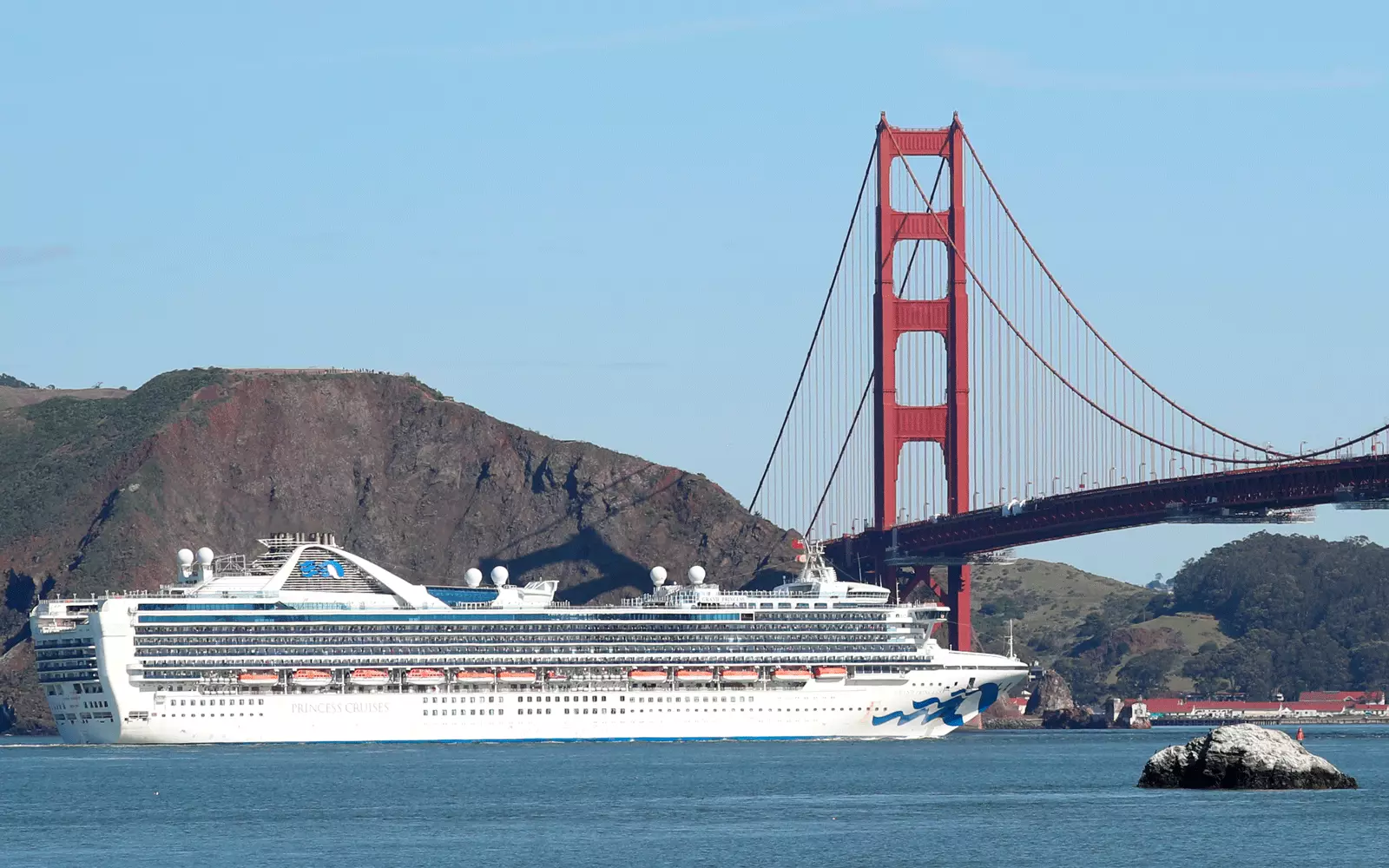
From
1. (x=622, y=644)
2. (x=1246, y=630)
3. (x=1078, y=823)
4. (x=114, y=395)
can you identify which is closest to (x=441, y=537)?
(x=114, y=395)

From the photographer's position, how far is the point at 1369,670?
162 meters

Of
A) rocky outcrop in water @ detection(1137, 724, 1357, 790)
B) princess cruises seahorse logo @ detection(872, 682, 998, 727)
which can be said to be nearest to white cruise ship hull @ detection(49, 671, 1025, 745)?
princess cruises seahorse logo @ detection(872, 682, 998, 727)

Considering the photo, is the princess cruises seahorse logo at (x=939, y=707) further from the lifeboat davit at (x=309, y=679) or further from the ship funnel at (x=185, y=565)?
the ship funnel at (x=185, y=565)

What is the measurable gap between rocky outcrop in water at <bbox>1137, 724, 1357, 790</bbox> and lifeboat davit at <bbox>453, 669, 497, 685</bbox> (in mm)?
32235

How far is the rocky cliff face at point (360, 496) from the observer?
403ft

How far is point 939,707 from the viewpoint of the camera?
82.6 m

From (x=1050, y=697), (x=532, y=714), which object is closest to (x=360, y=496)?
(x=1050, y=697)

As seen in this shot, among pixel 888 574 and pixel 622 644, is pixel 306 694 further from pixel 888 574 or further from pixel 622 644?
pixel 888 574

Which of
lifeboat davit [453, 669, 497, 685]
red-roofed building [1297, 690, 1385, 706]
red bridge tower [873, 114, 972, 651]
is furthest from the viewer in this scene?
red-roofed building [1297, 690, 1385, 706]

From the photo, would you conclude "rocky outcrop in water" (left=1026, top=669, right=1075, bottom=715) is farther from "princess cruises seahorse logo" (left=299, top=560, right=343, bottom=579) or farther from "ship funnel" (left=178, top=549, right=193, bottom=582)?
"ship funnel" (left=178, top=549, right=193, bottom=582)

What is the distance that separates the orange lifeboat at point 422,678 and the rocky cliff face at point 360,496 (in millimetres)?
39885

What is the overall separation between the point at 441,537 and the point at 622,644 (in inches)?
1857

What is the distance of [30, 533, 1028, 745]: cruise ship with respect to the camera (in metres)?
78.6

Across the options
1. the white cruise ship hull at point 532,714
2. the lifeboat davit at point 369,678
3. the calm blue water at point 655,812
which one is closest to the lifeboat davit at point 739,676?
the white cruise ship hull at point 532,714
